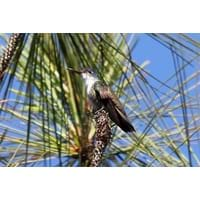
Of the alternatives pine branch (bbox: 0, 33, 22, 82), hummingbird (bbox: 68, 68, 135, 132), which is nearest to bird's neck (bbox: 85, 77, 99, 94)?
hummingbird (bbox: 68, 68, 135, 132)

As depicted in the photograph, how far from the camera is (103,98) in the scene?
6.87ft

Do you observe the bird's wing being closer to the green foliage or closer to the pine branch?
the green foliage

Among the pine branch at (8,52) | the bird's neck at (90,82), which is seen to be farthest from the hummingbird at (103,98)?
the pine branch at (8,52)

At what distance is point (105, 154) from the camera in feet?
6.75

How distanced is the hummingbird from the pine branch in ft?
0.61

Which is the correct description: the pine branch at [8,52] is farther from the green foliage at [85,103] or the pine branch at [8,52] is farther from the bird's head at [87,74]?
the bird's head at [87,74]

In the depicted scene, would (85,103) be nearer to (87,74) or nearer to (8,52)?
(87,74)

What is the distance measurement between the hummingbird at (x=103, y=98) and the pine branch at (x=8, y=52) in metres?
0.19

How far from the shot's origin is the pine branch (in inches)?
77.0

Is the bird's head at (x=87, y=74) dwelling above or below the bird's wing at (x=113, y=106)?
above

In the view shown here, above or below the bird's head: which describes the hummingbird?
below

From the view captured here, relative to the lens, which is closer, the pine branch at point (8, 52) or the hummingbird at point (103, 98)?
the pine branch at point (8, 52)

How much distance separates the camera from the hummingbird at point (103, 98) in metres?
2.07
